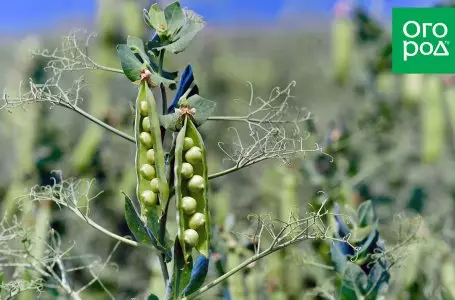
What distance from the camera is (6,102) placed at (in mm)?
1258

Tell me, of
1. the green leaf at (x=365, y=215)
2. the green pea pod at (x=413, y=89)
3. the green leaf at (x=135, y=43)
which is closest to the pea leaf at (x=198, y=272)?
the green leaf at (x=135, y=43)

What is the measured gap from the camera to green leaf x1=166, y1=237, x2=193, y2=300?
3.85ft

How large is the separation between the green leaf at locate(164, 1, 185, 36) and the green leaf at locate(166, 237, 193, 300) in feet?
1.07

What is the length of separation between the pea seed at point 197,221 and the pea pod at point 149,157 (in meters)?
0.05

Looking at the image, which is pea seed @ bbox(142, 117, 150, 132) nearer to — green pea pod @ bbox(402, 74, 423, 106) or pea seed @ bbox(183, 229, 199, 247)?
pea seed @ bbox(183, 229, 199, 247)

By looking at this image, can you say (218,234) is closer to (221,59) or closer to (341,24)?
(341,24)

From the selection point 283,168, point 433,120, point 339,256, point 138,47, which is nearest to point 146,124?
point 138,47

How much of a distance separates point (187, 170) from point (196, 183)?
0.07 ft

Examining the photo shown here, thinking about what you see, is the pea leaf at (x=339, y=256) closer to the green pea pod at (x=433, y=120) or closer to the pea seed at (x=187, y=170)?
the pea seed at (x=187, y=170)

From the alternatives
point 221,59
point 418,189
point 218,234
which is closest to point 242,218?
point 418,189

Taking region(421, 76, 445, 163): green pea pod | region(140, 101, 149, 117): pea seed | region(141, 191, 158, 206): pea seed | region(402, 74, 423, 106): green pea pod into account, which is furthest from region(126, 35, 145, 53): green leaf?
region(402, 74, 423, 106): green pea pod

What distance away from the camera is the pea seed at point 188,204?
1154mm

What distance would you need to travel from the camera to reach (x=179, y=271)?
1.18m

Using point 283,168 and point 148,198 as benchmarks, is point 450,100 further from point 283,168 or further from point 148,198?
point 148,198
